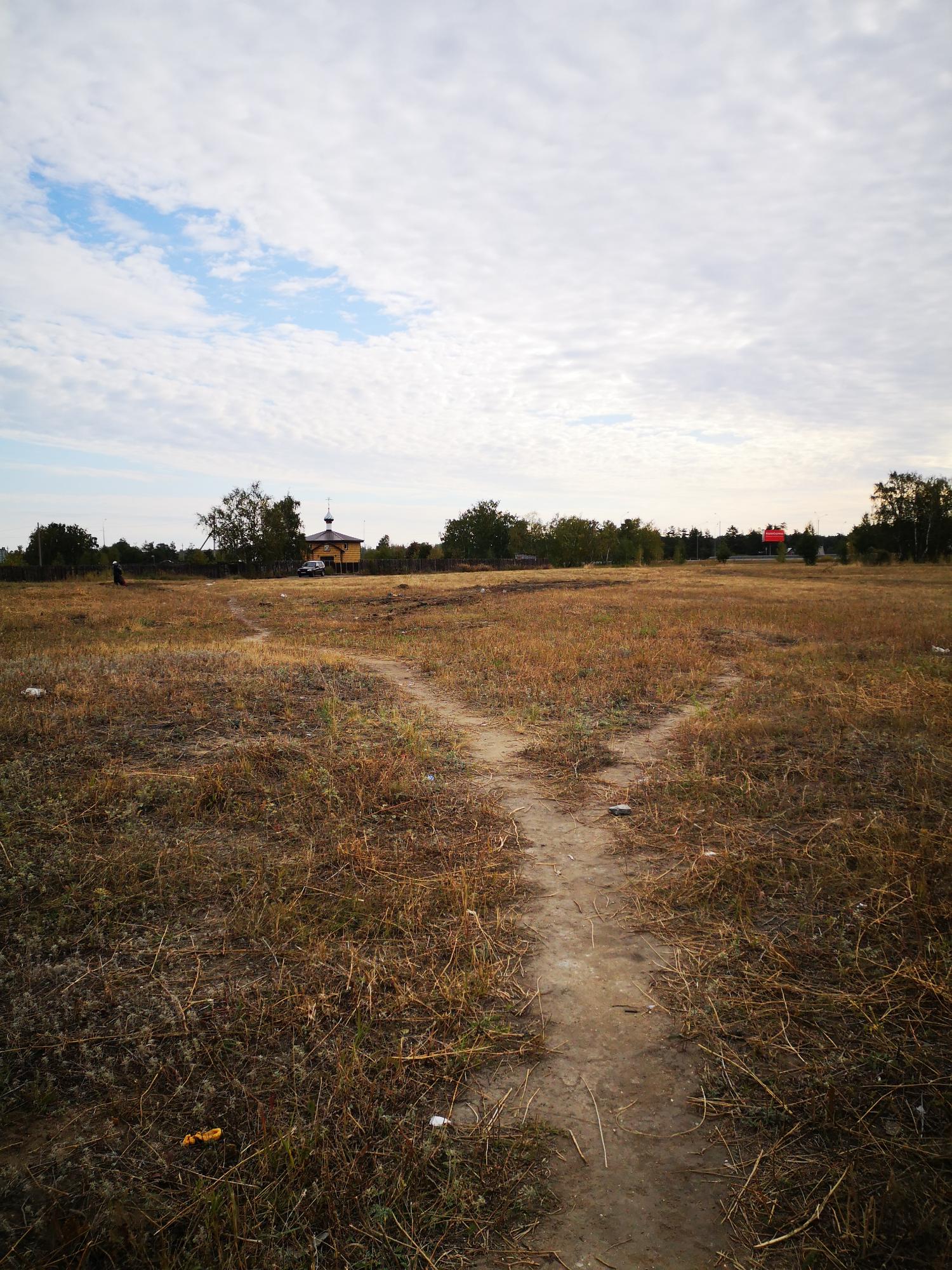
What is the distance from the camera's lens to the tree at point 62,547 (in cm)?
6875

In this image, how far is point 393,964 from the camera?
362 centimetres

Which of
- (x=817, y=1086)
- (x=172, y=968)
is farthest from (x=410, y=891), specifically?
(x=817, y=1086)

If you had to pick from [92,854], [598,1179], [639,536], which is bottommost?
[598,1179]

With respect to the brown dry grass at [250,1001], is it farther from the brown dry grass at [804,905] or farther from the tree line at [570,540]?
the tree line at [570,540]

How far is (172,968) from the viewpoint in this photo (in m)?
3.57

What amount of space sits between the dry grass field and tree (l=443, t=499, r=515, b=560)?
10700cm

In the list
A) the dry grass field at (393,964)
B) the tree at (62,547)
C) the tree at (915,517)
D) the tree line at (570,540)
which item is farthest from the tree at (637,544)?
the dry grass field at (393,964)

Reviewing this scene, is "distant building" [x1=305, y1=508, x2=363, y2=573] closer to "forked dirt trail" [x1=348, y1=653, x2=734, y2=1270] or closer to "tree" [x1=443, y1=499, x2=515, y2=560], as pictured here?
"tree" [x1=443, y1=499, x2=515, y2=560]

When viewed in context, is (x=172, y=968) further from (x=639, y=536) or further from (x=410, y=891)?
(x=639, y=536)

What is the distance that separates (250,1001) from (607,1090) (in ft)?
5.50

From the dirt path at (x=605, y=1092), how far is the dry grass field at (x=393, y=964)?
0.37ft

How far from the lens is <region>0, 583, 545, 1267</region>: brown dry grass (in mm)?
2277

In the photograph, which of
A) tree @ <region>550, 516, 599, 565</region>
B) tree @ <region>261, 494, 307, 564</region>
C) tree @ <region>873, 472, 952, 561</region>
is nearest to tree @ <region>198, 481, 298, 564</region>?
tree @ <region>261, 494, 307, 564</region>

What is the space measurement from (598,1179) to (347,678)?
880 cm
